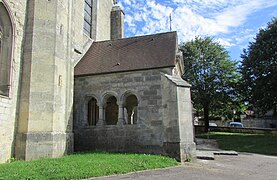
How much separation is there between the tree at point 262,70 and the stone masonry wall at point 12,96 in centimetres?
1981

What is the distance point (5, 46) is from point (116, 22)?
1267 cm

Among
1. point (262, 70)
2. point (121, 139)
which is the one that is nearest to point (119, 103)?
point (121, 139)

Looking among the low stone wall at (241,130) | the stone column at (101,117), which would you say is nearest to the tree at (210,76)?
the low stone wall at (241,130)

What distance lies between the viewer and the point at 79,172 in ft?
23.8

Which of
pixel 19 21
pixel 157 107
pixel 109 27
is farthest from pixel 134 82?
pixel 109 27

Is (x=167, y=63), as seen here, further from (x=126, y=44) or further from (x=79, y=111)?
(x=79, y=111)

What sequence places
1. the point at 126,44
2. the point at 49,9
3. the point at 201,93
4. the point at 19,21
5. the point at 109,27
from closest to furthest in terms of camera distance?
the point at 19,21 < the point at 49,9 < the point at 126,44 < the point at 109,27 < the point at 201,93

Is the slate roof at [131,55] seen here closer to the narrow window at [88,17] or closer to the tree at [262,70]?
the narrow window at [88,17]

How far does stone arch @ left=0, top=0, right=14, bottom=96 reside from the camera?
989 centimetres

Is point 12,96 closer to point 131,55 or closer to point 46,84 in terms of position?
point 46,84

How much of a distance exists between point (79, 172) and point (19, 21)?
7118mm

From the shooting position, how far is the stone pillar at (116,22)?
2134 centimetres

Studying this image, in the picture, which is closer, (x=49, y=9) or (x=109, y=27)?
(x=49, y=9)

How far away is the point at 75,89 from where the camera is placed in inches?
547
